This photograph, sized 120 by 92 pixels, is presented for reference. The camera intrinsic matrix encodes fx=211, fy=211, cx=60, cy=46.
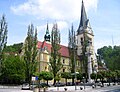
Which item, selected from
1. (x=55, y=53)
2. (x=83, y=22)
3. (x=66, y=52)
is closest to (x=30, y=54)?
(x=55, y=53)

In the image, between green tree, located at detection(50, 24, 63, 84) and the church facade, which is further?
the church facade

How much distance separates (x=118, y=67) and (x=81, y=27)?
21630 mm

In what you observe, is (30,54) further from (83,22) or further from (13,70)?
(83,22)

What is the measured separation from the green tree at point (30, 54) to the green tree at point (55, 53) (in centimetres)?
707

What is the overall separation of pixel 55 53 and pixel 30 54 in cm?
913

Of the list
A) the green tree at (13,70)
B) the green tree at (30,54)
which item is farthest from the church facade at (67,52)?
the green tree at (30,54)

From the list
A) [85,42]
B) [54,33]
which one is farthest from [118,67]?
[54,33]

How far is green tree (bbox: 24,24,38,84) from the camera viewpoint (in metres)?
43.2

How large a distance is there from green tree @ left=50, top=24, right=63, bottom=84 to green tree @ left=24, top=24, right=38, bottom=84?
7.07 m

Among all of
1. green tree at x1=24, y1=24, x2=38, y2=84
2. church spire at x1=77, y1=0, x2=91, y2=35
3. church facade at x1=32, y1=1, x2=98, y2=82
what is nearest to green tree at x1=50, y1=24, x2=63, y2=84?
green tree at x1=24, y1=24, x2=38, y2=84

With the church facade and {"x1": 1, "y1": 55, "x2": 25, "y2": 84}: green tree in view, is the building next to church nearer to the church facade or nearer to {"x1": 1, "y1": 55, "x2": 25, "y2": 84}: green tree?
the church facade

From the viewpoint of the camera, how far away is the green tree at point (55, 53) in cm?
4991

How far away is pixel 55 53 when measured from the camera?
5125 cm

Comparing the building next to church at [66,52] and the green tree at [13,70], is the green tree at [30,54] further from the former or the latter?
the building next to church at [66,52]
